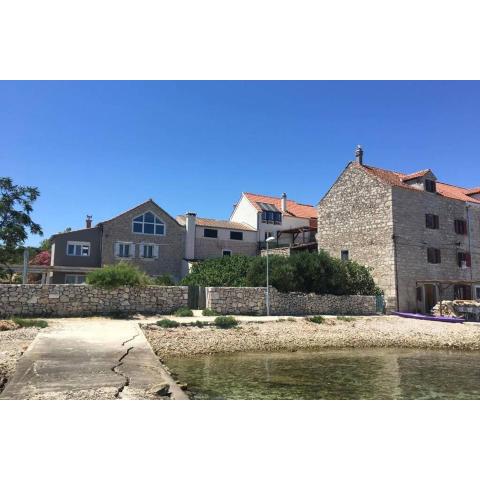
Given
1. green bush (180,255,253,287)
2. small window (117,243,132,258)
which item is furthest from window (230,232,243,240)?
small window (117,243,132,258)

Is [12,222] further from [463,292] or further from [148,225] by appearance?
[463,292]

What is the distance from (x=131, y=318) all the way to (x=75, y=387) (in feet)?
42.0

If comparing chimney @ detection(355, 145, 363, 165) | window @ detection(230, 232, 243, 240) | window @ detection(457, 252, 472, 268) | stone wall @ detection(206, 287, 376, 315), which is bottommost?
stone wall @ detection(206, 287, 376, 315)

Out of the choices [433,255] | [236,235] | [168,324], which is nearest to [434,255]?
[433,255]

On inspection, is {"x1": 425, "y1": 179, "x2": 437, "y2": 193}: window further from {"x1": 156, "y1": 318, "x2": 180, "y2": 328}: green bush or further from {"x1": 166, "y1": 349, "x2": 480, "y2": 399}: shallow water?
{"x1": 156, "y1": 318, "x2": 180, "y2": 328}: green bush

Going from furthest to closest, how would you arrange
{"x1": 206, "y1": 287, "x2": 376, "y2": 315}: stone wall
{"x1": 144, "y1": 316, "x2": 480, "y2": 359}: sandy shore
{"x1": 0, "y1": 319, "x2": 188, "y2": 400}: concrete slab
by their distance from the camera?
{"x1": 206, "y1": 287, "x2": 376, "y2": 315}: stone wall < {"x1": 144, "y1": 316, "x2": 480, "y2": 359}: sandy shore < {"x1": 0, "y1": 319, "x2": 188, "y2": 400}: concrete slab

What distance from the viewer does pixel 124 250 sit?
3431 centimetres

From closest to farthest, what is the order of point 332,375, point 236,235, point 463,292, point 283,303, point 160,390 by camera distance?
point 160,390
point 332,375
point 283,303
point 463,292
point 236,235

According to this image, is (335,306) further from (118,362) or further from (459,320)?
(118,362)

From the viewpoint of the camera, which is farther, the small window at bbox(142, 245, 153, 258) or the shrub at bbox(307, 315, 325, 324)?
the small window at bbox(142, 245, 153, 258)

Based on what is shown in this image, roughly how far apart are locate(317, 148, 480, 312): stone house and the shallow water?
1321 centimetres

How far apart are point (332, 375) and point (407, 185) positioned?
925 inches

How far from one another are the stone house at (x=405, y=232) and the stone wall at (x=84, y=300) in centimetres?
1451

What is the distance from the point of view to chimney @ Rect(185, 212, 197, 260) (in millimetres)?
36750
